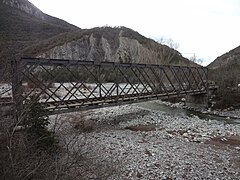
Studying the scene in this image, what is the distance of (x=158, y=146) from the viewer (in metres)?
10.6

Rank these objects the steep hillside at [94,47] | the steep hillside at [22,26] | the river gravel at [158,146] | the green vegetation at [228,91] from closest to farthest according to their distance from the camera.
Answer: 1. the river gravel at [158,146]
2. the steep hillside at [22,26]
3. the green vegetation at [228,91]
4. the steep hillside at [94,47]

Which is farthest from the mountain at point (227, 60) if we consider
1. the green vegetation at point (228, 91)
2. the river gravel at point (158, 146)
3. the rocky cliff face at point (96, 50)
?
the river gravel at point (158, 146)

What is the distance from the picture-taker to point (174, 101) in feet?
85.1

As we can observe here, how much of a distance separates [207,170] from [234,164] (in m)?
1.62

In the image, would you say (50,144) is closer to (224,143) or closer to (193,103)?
(224,143)

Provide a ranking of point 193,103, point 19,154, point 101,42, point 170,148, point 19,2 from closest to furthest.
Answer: point 19,154, point 170,148, point 193,103, point 101,42, point 19,2

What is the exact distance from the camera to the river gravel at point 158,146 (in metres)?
7.86

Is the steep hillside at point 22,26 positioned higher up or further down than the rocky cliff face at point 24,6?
further down

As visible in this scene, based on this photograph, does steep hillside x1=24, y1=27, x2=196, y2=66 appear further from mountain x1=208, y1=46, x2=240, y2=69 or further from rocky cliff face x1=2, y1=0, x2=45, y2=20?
A: mountain x1=208, y1=46, x2=240, y2=69

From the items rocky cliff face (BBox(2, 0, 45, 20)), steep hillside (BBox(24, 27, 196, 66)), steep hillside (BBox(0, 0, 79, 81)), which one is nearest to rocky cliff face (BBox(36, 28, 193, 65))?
steep hillside (BBox(24, 27, 196, 66))

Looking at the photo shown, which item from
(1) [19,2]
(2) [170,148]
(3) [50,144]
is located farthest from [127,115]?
(1) [19,2]

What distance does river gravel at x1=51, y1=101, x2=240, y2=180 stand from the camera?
25.8 feet

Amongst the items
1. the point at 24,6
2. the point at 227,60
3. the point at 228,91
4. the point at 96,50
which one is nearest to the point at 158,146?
the point at 228,91

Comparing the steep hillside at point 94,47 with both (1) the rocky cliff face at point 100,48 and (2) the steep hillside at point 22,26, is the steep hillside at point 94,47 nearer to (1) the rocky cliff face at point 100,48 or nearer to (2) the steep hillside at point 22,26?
(1) the rocky cliff face at point 100,48
